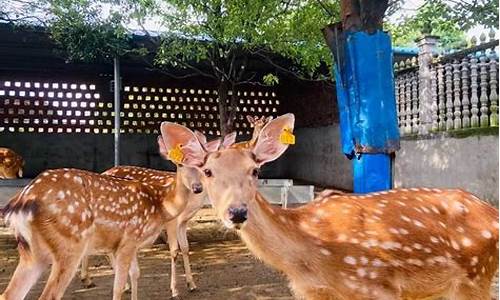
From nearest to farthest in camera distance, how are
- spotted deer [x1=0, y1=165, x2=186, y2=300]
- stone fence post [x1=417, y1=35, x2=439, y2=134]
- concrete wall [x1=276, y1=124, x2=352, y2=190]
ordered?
spotted deer [x1=0, y1=165, x2=186, y2=300]
stone fence post [x1=417, y1=35, x2=439, y2=134]
concrete wall [x1=276, y1=124, x2=352, y2=190]

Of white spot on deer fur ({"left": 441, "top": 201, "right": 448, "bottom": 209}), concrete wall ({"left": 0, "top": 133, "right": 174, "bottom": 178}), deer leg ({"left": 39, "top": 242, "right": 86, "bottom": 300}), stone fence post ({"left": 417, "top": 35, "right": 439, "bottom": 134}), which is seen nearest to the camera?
white spot on deer fur ({"left": 441, "top": 201, "right": 448, "bottom": 209})

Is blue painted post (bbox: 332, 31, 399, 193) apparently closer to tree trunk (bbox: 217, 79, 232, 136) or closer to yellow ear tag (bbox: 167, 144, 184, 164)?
yellow ear tag (bbox: 167, 144, 184, 164)

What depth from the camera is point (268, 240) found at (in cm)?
268

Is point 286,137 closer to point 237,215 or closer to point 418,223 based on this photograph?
point 237,215

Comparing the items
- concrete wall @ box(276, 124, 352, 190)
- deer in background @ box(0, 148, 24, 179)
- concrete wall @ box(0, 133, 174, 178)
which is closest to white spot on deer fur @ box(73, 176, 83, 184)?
deer in background @ box(0, 148, 24, 179)

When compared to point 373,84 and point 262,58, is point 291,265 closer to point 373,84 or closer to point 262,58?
point 373,84

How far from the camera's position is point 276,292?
490cm

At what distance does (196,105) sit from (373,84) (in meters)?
10.0

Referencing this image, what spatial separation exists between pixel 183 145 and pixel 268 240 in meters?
A: 0.67

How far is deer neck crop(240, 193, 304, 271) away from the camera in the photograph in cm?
267

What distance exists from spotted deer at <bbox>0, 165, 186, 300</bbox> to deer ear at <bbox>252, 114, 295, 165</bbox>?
185 cm

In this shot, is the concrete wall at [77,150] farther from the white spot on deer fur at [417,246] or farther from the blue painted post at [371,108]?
the white spot on deer fur at [417,246]

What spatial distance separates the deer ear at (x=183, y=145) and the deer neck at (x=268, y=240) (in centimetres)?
39

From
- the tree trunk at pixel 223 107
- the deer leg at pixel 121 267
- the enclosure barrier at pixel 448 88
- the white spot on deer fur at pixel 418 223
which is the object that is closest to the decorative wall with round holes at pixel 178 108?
the tree trunk at pixel 223 107
